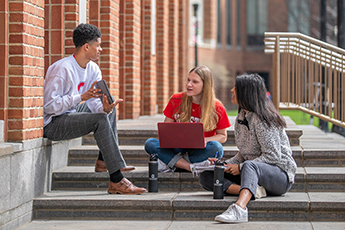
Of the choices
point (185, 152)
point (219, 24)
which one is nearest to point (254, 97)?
A: point (185, 152)

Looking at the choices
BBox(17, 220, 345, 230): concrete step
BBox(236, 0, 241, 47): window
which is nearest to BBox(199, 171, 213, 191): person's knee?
BBox(17, 220, 345, 230): concrete step

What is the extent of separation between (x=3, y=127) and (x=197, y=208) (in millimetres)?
2000

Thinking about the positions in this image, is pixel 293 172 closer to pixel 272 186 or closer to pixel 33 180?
pixel 272 186

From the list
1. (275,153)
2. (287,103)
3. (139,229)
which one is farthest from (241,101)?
(287,103)

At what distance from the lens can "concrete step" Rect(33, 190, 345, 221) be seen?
5.36 metres

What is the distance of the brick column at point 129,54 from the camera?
10.4 metres

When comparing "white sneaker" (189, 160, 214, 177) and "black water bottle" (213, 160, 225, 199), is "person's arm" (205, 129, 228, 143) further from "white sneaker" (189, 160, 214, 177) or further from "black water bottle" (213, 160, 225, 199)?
"black water bottle" (213, 160, 225, 199)

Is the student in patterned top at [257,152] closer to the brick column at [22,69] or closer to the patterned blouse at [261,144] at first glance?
the patterned blouse at [261,144]

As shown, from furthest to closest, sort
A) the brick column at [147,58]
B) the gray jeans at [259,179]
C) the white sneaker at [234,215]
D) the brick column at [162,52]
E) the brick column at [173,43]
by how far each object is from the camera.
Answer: the brick column at [173,43]
the brick column at [162,52]
the brick column at [147,58]
the gray jeans at [259,179]
the white sneaker at [234,215]

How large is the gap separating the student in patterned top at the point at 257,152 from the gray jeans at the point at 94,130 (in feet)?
3.11

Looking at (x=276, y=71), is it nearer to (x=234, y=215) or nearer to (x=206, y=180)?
(x=206, y=180)

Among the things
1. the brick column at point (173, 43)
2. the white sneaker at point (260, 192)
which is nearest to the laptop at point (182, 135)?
the white sneaker at point (260, 192)

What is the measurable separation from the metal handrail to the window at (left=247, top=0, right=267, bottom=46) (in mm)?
36602

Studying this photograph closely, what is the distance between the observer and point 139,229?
16.8 ft
